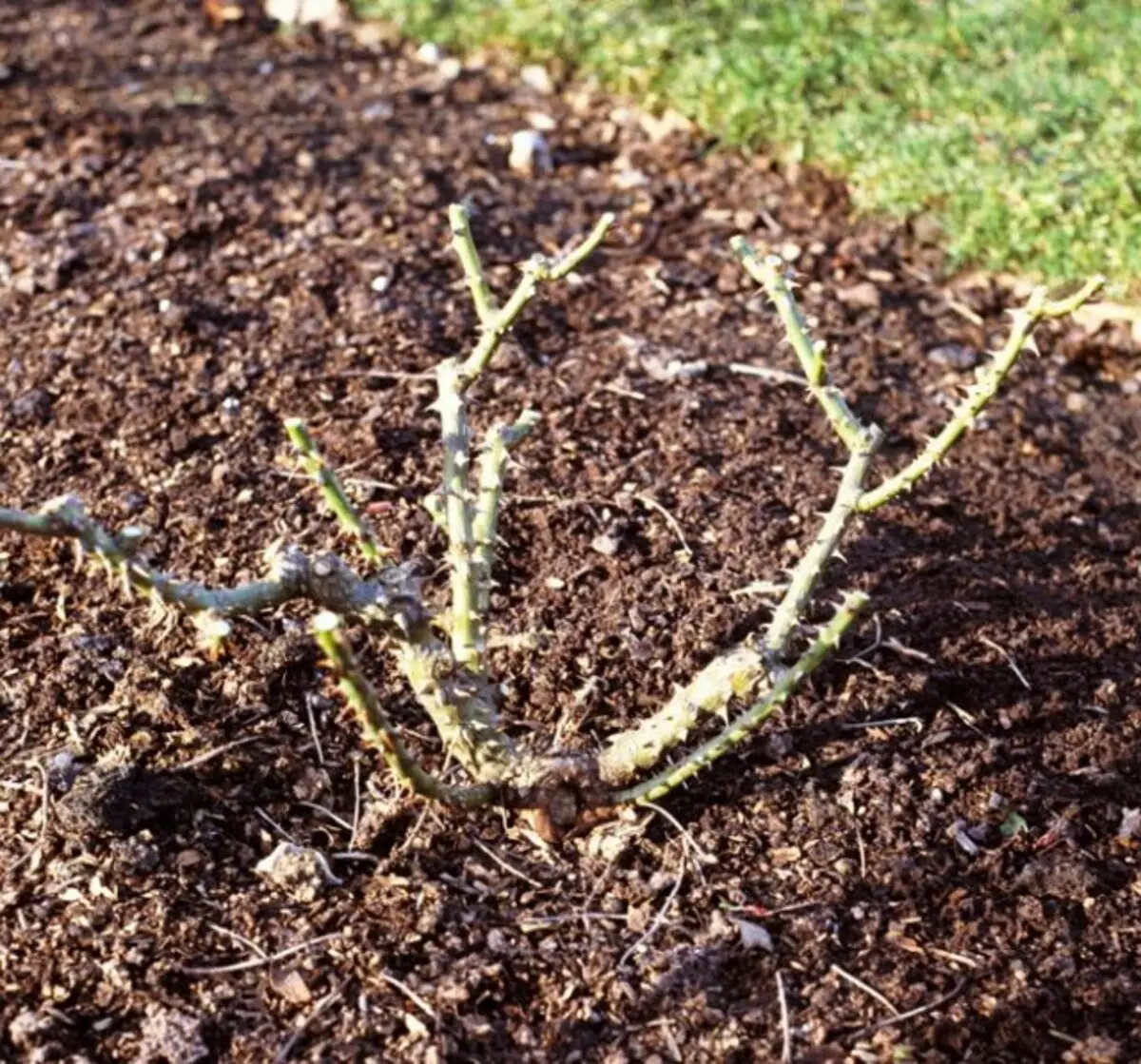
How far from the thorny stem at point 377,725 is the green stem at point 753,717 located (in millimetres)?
218

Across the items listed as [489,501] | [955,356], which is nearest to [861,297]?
[955,356]

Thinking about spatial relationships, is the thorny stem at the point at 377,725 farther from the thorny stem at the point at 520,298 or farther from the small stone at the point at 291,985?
the thorny stem at the point at 520,298

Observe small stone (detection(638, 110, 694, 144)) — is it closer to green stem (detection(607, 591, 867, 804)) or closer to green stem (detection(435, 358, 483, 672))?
green stem (detection(435, 358, 483, 672))

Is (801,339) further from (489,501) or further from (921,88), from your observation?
(921,88)

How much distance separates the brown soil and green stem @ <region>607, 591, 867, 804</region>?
11 centimetres

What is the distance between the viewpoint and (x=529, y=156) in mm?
4465

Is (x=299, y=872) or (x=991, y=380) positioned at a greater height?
(x=991, y=380)

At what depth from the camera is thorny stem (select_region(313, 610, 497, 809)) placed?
6.18ft

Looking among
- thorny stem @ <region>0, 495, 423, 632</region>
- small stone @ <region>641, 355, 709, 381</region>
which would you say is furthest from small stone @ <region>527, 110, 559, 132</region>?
thorny stem @ <region>0, 495, 423, 632</region>

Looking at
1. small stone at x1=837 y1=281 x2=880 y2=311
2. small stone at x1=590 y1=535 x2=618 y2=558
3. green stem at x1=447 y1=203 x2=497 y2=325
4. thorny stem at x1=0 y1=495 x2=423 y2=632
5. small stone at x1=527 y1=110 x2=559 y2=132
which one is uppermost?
green stem at x1=447 y1=203 x2=497 y2=325

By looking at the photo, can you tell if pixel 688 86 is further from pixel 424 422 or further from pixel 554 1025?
pixel 554 1025

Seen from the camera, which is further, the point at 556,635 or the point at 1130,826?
the point at 556,635

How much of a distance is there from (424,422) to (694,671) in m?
0.88

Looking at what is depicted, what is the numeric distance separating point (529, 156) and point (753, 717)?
102 inches
